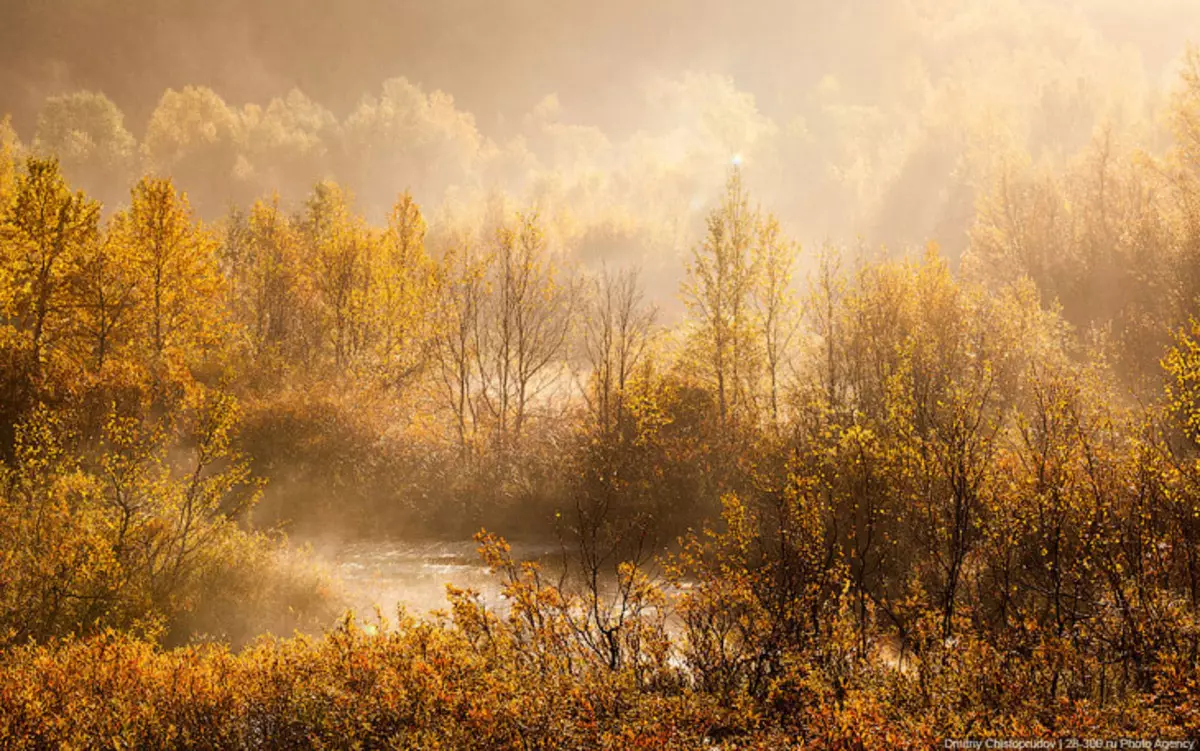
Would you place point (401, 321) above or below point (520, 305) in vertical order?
above

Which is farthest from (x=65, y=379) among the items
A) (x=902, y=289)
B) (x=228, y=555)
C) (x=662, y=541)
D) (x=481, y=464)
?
(x=902, y=289)

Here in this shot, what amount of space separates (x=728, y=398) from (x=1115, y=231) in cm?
2680

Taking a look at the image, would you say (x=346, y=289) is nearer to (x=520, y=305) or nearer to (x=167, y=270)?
(x=167, y=270)

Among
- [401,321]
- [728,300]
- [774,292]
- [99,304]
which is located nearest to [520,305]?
[401,321]

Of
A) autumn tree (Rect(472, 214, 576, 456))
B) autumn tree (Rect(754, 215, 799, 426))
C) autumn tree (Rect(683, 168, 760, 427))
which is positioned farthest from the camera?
autumn tree (Rect(472, 214, 576, 456))

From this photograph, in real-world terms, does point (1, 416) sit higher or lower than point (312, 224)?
lower

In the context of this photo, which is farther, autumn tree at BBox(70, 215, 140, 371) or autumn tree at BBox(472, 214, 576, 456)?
autumn tree at BBox(472, 214, 576, 456)

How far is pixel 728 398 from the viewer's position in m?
25.1

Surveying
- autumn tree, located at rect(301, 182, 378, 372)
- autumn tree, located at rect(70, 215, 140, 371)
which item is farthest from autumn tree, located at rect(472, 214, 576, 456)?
autumn tree, located at rect(70, 215, 140, 371)

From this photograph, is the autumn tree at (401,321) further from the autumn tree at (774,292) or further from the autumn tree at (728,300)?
the autumn tree at (774,292)

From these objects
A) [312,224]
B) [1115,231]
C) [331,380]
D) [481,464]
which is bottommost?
[481,464]

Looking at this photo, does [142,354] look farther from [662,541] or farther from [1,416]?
[662,541]

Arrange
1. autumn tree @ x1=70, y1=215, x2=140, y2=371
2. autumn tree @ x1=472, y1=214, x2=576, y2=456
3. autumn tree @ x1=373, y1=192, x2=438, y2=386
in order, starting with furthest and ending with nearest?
autumn tree @ x1=373, y1=192, x2=438, y2=386, autumn tree @ x1=472, y1=214, x2=576, y2=456, autumn tree @ x1=70, y1=215, x2=140, y2=371

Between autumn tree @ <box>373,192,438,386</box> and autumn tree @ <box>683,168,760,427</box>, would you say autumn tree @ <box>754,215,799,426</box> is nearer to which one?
autumn tree @ <box>683,168,760,427</box>
